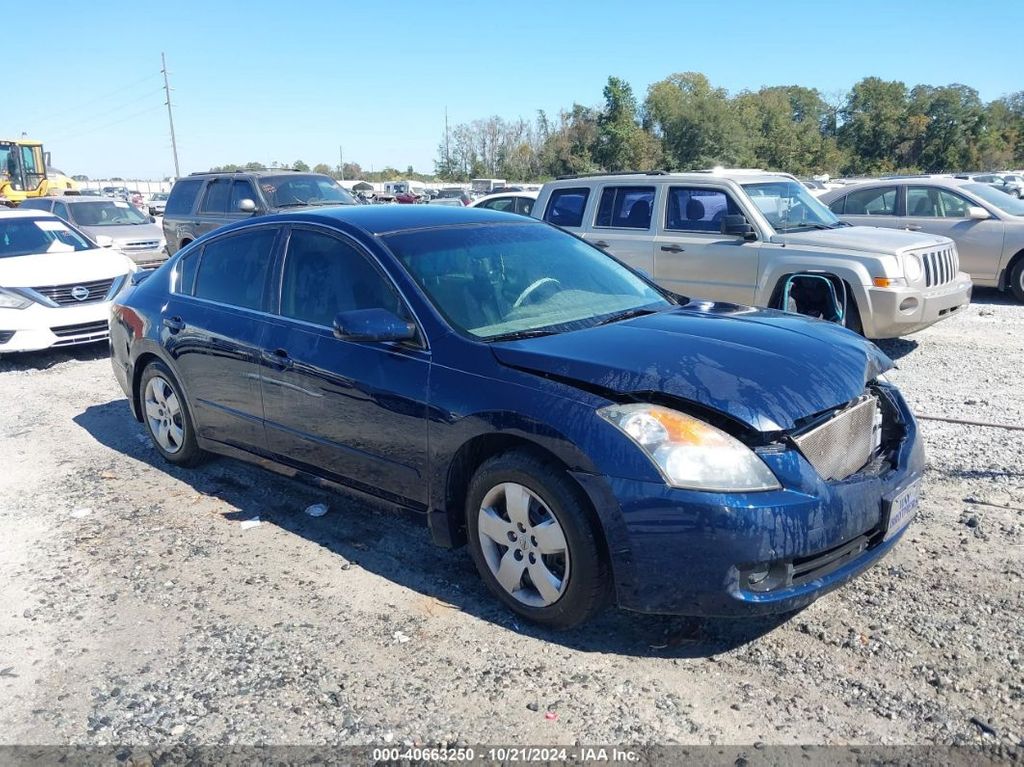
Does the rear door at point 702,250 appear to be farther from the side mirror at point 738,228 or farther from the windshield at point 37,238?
the windshield at point 37,238

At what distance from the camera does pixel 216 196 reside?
1330 cm

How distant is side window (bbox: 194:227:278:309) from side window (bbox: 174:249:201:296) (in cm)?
7

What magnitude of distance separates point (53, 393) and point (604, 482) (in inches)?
273

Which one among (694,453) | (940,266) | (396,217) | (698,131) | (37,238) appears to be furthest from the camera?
(698,131)

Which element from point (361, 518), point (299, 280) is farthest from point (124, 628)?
point (299, 280)

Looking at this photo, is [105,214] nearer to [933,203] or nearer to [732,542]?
[933,203]

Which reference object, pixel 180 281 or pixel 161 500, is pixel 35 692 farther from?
pixel 180 281

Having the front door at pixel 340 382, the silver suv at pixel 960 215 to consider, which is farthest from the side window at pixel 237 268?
the silver suv at pixel 960 215

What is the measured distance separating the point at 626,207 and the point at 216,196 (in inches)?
284

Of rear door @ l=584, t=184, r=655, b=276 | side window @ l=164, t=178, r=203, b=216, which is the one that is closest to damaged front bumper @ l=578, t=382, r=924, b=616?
rear door @ l=584, t=184, r=655, b=276

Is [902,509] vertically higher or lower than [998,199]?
lower

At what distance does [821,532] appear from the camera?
10.2ft

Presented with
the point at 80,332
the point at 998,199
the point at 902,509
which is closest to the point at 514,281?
the point at 902,509

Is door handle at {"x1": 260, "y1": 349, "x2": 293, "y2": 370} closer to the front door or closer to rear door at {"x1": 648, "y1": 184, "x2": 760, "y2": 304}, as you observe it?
the front door
